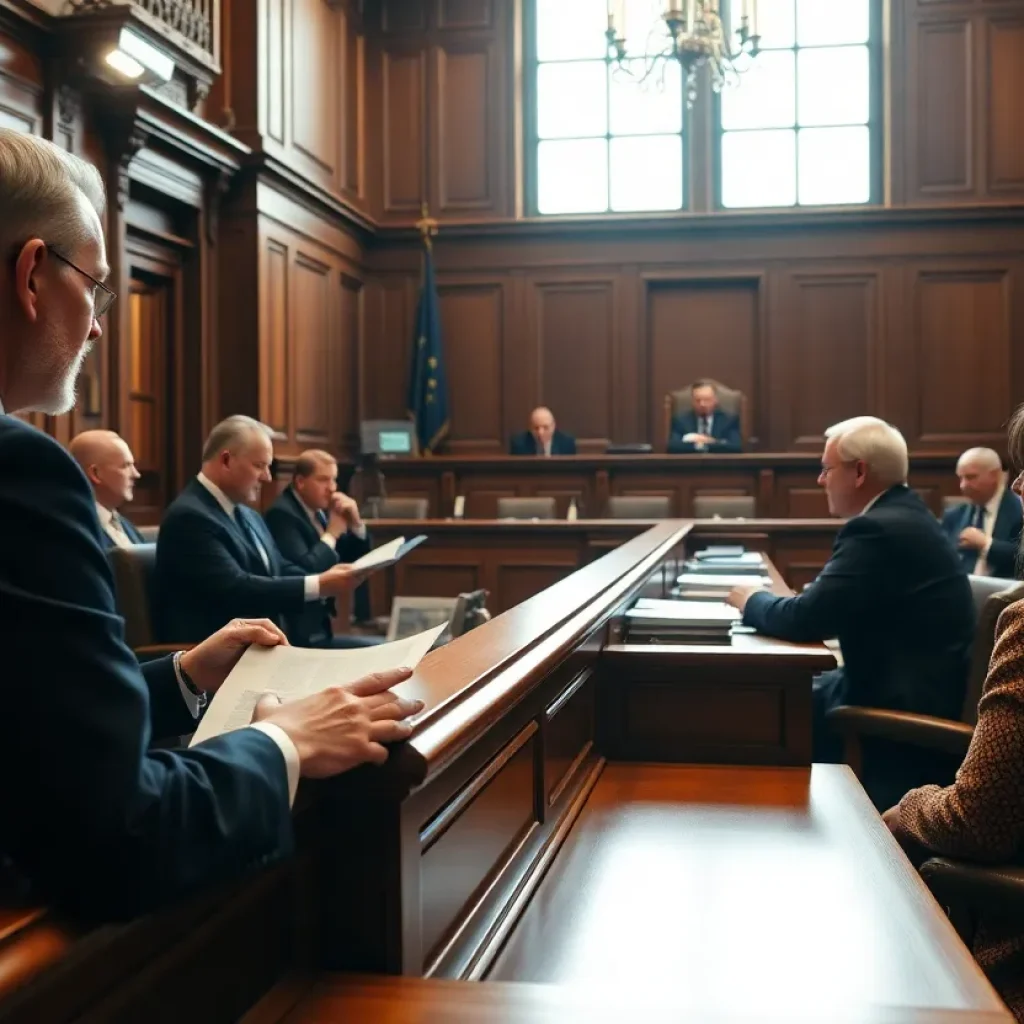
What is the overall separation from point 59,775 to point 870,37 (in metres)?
11.0

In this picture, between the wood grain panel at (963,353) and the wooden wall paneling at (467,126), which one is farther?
the wooden wall paneling at (467,126)

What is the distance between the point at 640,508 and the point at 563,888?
6.59 metres

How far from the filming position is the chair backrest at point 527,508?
27.0 ft

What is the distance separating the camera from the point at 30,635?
85 cm

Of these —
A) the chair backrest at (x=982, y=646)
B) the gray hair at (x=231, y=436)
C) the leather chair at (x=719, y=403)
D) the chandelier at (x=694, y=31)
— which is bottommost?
the chair backrest at (x=982, y=646)

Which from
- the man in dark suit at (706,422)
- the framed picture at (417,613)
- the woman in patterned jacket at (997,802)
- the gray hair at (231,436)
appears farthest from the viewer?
the man in dark suit at (706,422)

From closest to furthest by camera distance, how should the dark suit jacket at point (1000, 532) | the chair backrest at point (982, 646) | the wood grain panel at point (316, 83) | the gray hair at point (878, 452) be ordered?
the chair backrest at point (982, 646) < the gray hair at point (878, 452) < the dark suit jacket at point (1000, 532) < the wood grain panel at point (316, 83)

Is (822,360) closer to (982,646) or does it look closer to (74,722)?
(982,646)

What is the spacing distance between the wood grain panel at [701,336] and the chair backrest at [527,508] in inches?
104

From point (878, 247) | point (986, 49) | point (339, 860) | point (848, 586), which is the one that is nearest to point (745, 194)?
point (878, 247)

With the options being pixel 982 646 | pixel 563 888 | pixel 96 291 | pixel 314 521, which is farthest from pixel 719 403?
pixel 96 291

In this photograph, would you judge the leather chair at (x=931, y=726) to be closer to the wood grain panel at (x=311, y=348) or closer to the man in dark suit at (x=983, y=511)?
the man in dark suit at (x=983, y=511)

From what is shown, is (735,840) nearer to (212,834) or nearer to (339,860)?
(339,860)

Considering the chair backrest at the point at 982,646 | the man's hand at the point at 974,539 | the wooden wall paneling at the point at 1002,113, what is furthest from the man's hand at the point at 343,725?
the wooden wall paneling at the point at 1002,113
